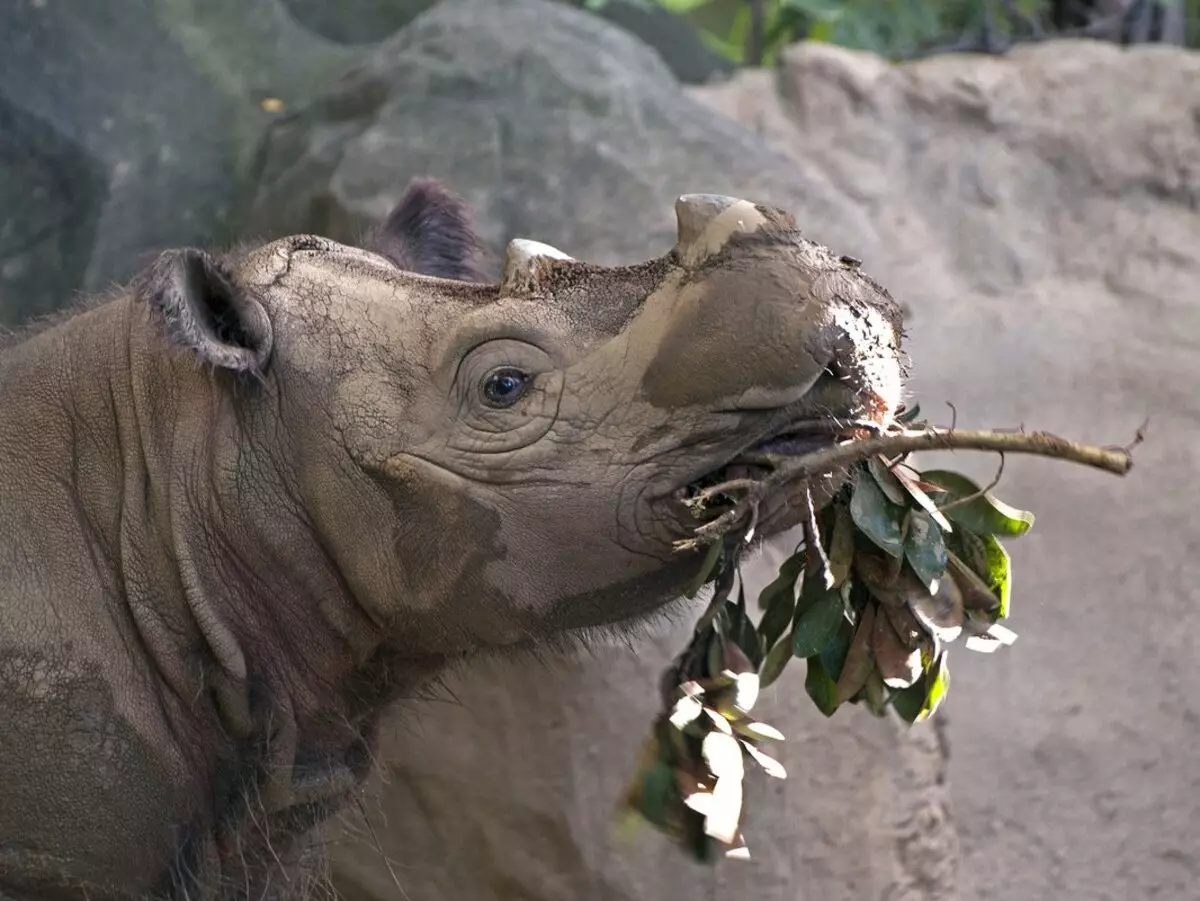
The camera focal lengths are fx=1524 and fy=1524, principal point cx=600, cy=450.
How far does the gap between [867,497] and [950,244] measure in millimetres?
2784

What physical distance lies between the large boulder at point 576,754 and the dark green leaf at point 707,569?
124cm

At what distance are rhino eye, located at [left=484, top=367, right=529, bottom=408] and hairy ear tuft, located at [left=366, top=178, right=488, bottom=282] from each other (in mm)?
634

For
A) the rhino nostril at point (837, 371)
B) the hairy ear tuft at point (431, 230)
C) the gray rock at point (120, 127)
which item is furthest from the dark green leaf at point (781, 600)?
the gray rock at point (120, 127)

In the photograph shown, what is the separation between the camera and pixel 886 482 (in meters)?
2.24

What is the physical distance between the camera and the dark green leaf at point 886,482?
7.29 feet

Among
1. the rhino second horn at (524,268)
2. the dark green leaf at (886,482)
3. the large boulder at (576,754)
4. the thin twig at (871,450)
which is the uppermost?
the rhino second horn at (524,268)

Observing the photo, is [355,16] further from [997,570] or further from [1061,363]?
[997,570]

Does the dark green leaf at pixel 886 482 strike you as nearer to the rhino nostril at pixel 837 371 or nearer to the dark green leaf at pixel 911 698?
the rhino nostril at pixel 837 371

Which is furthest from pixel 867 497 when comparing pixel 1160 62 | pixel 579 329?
pixel 1160 62

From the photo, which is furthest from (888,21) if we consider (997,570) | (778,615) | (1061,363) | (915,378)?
(778,615)

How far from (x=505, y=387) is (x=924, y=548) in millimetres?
656

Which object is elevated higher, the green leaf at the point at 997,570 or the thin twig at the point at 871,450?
the thin twig at the point at 871,450

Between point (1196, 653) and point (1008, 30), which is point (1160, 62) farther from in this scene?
point (1196, 653)

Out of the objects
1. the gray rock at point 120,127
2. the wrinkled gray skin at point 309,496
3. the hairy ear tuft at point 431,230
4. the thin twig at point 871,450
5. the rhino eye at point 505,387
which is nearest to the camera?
the thin twig at point 871,450
